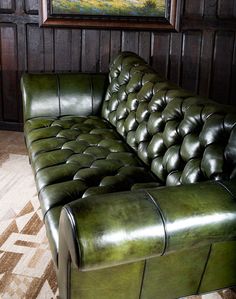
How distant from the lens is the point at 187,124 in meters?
1.77

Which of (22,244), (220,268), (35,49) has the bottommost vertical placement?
(22,244)

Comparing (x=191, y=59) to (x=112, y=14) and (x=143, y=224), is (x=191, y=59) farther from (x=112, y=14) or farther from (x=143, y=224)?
(x=143, y=224)

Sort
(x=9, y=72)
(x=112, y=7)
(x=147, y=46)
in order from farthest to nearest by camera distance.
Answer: (x=9, y=72)
(x=147, y=46)
(x=112, y=7)

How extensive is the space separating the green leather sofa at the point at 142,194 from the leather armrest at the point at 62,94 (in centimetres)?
23

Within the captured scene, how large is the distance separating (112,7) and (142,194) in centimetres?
269

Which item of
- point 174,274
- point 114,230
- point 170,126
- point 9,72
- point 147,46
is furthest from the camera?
point 9,72

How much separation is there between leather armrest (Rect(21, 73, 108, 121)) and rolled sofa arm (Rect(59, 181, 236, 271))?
5.89 feet

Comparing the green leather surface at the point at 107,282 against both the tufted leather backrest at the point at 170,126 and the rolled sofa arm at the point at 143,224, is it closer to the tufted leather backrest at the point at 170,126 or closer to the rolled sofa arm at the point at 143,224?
the rolled sofa arm at the point at 143,224

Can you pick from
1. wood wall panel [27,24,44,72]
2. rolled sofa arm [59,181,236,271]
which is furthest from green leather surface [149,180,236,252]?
wood wall panel [27,24,44,72]

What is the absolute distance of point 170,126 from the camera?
191cm

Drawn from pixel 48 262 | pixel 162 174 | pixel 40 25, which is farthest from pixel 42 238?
pixel 40 25

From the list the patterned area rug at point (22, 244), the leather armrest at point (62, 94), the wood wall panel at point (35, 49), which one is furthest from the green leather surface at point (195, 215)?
the wood wall panel at point (35, 49)

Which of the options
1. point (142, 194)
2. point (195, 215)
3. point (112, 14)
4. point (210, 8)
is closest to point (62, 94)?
point (112, 14)

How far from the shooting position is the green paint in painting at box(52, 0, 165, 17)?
357 cm
